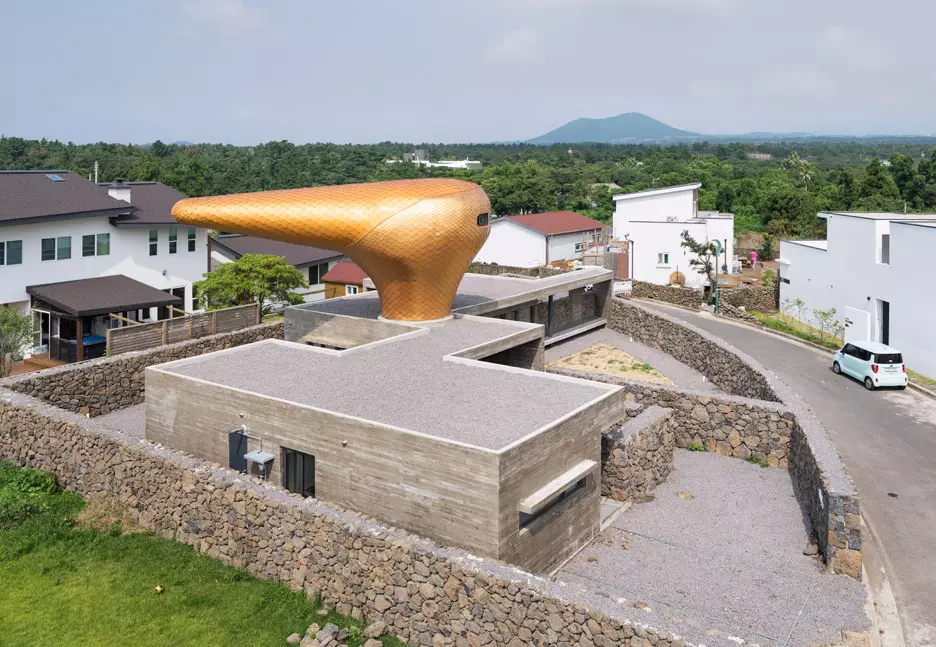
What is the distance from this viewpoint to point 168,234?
34250 mm

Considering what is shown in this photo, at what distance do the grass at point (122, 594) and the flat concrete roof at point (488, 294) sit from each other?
11336 mm

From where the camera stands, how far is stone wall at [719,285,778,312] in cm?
4191

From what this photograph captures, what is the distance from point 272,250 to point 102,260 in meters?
13.5

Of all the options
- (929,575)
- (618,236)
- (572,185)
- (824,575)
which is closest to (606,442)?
(824,575)

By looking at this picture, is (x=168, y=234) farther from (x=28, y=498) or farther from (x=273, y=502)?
(x=273, y=502)

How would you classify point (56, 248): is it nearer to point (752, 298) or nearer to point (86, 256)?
point (86, 256)

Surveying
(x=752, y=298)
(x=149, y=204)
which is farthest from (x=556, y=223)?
(x=149, y=204)

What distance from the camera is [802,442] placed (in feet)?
56.7

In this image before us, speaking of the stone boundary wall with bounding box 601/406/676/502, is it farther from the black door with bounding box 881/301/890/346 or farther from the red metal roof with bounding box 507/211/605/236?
the red metal roof with bounding box 507/211/605/236

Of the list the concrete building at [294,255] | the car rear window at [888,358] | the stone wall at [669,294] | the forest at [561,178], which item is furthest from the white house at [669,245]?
the car rear window at [888,358]

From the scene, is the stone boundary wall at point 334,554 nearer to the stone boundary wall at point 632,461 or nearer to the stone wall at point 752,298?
the stone boundary wall at point 632,461

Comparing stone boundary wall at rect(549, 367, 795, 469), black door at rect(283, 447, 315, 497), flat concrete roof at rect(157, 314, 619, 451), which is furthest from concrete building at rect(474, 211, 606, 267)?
black door at rect(283, 447, 315, 497)

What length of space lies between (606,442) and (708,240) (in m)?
33.7

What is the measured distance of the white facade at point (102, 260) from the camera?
28.9 m
